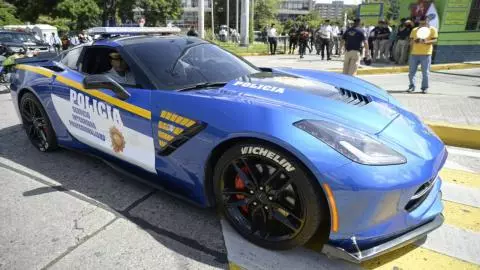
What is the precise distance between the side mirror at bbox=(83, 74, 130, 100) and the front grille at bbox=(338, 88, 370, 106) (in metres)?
1.66

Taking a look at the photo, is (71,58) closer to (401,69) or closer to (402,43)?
(401,69)

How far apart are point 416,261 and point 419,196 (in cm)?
47

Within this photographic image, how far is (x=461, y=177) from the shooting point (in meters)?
3.69

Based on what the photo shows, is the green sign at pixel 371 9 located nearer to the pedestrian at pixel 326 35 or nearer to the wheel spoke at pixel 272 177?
the pedestrian at pixel 326 35

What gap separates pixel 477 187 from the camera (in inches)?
136

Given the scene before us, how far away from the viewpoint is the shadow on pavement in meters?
2.58

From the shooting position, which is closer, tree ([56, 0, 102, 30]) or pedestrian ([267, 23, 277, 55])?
pedestrian ([267, 23, 277, 55])

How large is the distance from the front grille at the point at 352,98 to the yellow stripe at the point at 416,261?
1.05m

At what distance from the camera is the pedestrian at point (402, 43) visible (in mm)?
12225

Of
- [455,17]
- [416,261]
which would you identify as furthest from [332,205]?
[455,17]

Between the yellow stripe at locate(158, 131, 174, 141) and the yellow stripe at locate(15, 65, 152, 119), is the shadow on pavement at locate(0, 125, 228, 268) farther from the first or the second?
the yellow stripe at locate(15, 65, 152, 119)

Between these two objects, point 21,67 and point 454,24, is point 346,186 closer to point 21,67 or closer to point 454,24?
point 21,67

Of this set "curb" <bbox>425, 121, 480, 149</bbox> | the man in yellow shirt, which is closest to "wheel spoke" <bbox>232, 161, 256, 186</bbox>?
"curb" <bbox>425, 121, 480, 149</bbox>

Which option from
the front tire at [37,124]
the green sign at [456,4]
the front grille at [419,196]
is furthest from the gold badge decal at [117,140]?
the green sign at [456,4]
